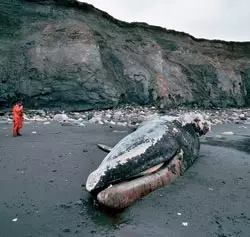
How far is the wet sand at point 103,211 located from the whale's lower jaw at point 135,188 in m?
0.08

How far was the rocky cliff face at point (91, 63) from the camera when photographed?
17.3 m

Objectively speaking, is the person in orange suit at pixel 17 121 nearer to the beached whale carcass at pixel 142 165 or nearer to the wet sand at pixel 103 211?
the wet sand at pixel 103 211

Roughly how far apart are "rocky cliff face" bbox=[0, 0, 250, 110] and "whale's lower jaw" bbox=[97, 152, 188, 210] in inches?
536

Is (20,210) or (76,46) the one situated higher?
(76,46)

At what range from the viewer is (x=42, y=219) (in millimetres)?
3053

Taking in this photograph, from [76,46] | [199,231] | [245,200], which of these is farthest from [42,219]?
[76,46]

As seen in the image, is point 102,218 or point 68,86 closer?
point 102,218

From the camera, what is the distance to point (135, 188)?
3.51 m

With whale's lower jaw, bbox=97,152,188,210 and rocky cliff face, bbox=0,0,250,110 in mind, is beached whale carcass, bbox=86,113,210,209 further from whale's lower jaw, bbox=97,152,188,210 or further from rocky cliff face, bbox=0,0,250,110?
rocky cliff face, bbox=0,0,250,110

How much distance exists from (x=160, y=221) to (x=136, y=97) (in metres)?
17.2

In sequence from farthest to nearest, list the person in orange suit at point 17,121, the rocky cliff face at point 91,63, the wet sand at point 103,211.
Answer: the rocky cliff face at point 91,63, the person in orange suit at point 17,121, the wet sand at point 103,211

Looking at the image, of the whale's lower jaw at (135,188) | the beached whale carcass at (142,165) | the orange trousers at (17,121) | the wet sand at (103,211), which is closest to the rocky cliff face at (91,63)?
the orange trousers at (17,121)

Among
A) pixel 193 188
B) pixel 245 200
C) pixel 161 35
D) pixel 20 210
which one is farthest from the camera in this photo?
pixel 161 35

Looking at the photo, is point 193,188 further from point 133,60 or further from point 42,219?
point 133,60
